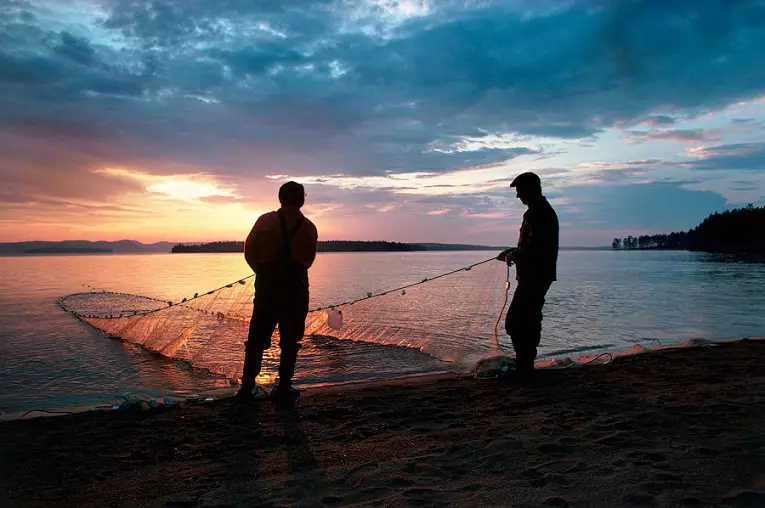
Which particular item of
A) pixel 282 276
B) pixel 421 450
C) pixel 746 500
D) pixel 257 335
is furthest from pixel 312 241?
pixel 746 500

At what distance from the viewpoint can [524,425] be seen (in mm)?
4664

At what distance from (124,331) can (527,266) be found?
9555 millimetres

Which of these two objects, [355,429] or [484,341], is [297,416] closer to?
[355,429]

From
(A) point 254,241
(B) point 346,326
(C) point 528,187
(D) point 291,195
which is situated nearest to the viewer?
(A) point 254,241

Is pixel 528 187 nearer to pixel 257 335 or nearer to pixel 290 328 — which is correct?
pixel 290 328

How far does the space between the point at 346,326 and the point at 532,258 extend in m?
6.07

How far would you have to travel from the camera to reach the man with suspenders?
576 centimetres

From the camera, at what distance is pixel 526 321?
6.82 metres

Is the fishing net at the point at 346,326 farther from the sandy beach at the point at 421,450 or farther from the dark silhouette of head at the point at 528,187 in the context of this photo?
the sandy beach at the point at 421,450

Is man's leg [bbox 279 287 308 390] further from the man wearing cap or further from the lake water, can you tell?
the man wearing cap

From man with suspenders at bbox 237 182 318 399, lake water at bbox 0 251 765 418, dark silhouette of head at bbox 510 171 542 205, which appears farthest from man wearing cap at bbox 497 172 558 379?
man with suspenders at bbox 237 182 318 399

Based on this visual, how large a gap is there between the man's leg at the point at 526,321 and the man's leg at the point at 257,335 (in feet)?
10.8

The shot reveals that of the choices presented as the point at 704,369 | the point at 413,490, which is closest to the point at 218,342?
the point at 413,490

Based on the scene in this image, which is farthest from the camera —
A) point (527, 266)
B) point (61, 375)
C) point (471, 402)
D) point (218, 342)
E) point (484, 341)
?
point (484, 341)
